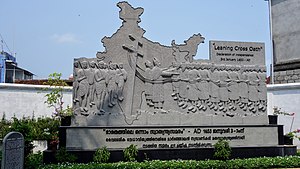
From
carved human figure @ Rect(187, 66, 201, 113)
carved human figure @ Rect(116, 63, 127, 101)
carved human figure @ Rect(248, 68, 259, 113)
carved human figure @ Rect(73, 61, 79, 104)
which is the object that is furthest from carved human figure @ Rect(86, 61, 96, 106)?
carved human figure @ Rect(248, 68, 259, 113)

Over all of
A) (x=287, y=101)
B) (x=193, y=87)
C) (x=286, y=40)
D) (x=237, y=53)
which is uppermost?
(x=286, y=40)

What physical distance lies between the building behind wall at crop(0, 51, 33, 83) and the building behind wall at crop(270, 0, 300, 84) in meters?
17.6

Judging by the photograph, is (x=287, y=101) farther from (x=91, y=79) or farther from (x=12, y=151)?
(x=12, y=151)

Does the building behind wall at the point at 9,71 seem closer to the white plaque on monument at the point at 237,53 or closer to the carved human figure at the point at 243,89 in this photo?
the white plaque on monument at the point at 237,53

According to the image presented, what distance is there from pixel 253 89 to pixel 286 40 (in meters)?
7.70

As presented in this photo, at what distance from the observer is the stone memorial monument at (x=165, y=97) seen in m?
8.84

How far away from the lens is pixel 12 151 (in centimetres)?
510

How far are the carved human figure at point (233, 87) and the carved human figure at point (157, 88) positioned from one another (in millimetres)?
2197

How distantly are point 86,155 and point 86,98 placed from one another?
5.22ft

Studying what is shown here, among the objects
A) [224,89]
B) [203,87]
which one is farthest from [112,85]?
[224,89]

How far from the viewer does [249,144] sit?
9.43 metres

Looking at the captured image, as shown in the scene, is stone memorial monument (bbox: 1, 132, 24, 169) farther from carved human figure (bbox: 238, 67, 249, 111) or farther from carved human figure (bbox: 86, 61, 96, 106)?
carved human figure (bbox: 238, 67, 249, 111)

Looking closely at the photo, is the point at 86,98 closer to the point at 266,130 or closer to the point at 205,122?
the point at 205,122

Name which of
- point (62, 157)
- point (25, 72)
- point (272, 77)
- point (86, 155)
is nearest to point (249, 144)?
point (86, 155)
